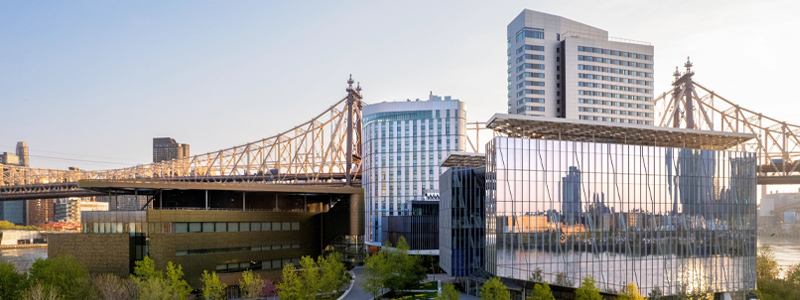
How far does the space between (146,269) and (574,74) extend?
88978 mm

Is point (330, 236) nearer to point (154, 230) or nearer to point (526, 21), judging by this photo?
point (154, 230)

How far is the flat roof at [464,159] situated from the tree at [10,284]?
50.3 metres

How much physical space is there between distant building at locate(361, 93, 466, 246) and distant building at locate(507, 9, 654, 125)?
1744 cm

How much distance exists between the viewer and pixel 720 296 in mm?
63281

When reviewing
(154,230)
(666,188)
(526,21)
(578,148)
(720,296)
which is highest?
(526,21)

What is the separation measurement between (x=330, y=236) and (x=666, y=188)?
5239 cm

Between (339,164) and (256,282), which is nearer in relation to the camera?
(256,282)

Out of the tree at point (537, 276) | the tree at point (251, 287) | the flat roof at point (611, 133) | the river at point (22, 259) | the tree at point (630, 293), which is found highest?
the flat roof at point (611, 133)

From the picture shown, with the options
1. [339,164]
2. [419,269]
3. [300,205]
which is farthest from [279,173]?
[419,269]

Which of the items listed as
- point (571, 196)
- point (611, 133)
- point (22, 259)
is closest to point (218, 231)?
point (571, 196)

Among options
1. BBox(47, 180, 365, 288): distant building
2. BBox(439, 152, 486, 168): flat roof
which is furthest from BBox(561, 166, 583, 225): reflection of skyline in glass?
BBox(47, 180, 365, 288): distant building

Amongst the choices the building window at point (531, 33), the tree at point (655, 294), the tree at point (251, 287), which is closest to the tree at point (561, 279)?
the tree at point (655, 294)

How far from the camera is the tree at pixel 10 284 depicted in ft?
191

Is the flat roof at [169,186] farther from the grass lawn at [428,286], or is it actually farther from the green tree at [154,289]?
the grass lawn at [428,286]
